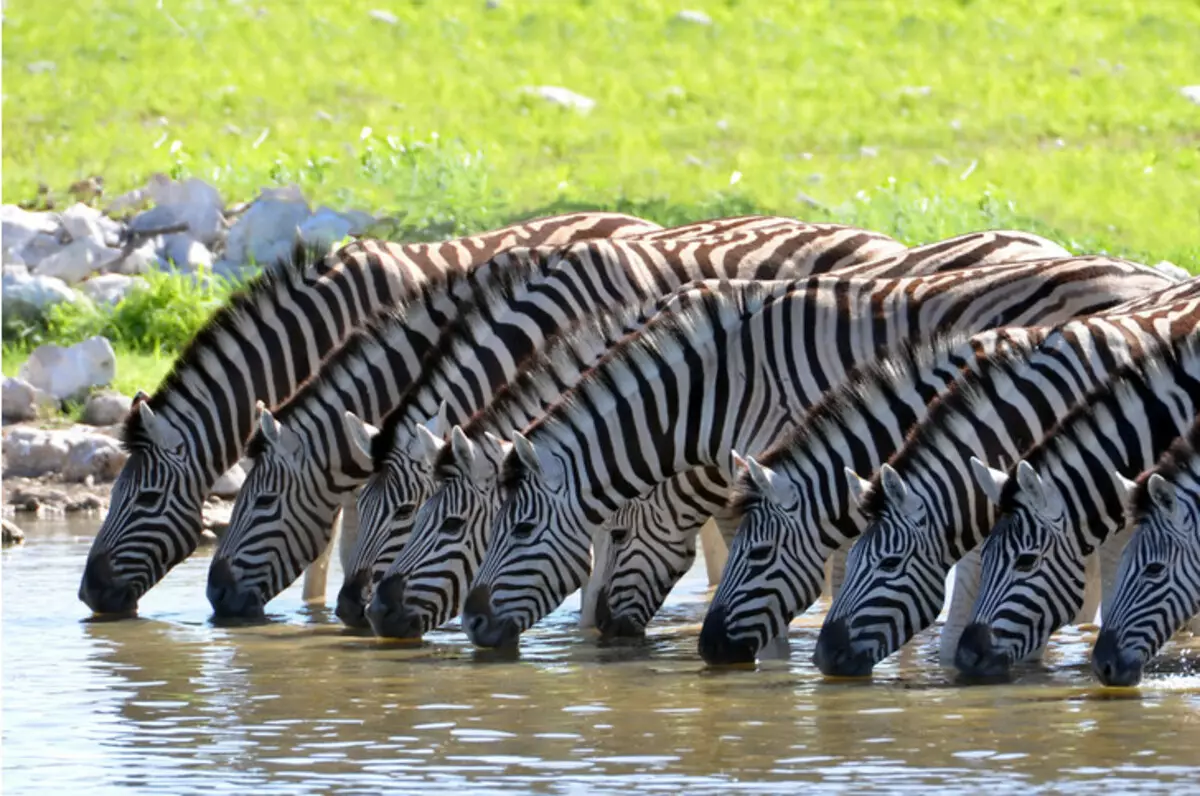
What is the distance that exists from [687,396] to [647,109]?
18057 millimetres

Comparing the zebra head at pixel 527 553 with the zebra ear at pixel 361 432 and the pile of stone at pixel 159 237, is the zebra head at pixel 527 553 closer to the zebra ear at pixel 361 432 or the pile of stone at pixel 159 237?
the zebra ear at pixel 361 432

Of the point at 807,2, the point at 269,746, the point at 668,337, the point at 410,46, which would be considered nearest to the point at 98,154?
the point at 410,46

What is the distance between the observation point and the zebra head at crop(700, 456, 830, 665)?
1086 centimetres

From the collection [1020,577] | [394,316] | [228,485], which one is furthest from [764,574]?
[228,485]

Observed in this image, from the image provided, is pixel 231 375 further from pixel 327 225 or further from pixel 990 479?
pixel 327 225

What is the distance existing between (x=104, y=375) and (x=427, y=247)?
4.59 meters

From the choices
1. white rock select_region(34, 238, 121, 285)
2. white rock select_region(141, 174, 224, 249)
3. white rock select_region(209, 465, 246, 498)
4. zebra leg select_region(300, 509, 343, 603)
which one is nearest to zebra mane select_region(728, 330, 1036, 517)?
zebra leg select_region(300, 509, 343, 603)

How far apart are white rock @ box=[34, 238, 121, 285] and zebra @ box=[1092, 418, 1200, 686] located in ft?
47.8

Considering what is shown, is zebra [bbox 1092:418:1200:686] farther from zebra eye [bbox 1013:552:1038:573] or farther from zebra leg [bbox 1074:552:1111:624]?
zebra leg [bbox 1074:552:1111:624]

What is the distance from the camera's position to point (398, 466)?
41.8 feet

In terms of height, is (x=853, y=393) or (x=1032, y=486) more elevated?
(x=853, y=393)

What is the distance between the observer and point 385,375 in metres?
13.9

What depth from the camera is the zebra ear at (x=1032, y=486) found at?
10055 millimetres

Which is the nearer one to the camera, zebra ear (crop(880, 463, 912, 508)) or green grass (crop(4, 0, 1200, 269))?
zebra ear (crop(880, 463, 912, 508))
